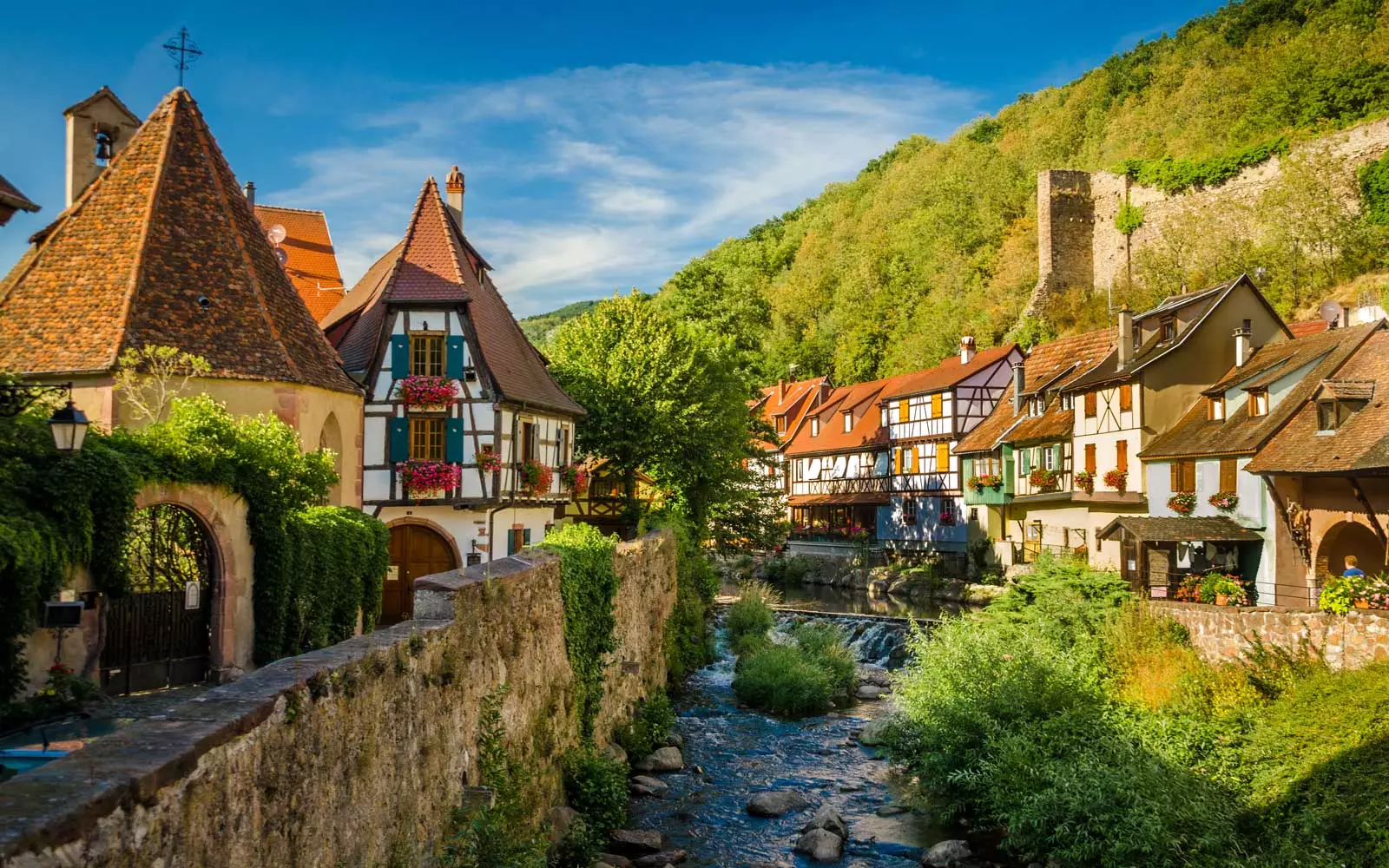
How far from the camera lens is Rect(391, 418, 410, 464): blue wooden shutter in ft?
80.6

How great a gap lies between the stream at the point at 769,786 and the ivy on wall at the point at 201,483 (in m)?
5.25

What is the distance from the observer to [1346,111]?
5219cm

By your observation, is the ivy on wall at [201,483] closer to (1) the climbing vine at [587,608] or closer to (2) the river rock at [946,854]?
(1) the climbing vine at [587,608]

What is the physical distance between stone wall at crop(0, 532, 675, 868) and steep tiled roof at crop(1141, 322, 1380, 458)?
1978cm

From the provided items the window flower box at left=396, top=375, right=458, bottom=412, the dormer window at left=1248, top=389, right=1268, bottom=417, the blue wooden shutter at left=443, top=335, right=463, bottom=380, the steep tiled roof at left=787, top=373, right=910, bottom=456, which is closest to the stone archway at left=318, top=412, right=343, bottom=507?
the window flower box at left=396, top=375, right=458, bottom=412

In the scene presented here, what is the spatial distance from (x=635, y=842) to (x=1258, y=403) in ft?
67.1

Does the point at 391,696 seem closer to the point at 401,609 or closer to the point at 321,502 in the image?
the point at 321,502

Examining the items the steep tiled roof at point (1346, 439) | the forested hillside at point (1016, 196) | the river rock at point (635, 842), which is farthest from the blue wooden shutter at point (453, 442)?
the forested hillside at point (1016, 196)

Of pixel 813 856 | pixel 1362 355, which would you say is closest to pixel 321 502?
pixel 813 856

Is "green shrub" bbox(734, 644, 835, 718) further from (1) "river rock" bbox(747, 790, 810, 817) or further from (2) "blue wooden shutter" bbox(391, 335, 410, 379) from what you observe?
(2) "blue wooden shutter" bbox(391, 335, 410, 379)

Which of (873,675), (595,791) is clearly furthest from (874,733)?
(595,791)

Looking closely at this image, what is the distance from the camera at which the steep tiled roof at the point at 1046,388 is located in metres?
36.5

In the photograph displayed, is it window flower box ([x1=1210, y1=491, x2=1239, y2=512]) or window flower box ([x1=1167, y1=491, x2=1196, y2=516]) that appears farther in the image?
window flower box ([x1=1167, y1=491, x2=1196, y2=516])

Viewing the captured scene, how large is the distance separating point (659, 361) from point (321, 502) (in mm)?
14095
